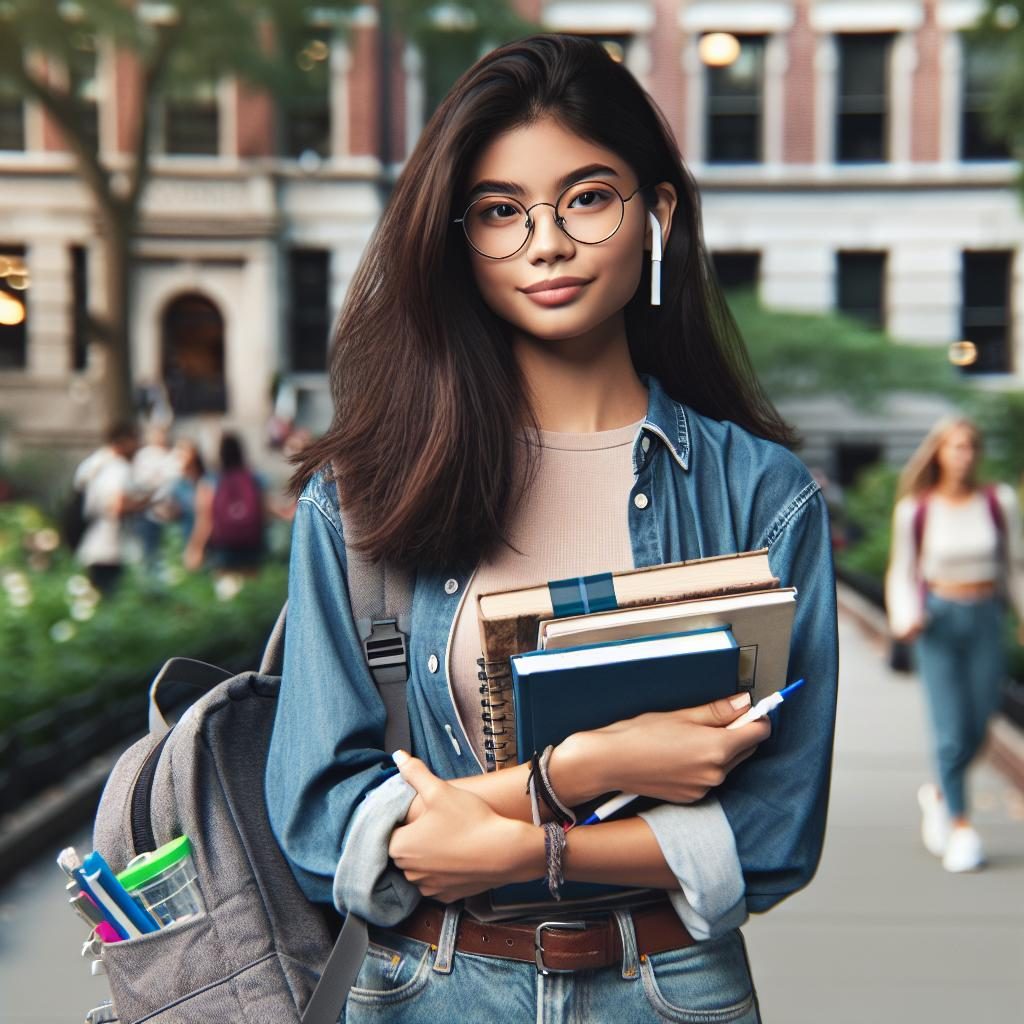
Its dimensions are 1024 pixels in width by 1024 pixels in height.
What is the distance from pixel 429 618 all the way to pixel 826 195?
88.5ft

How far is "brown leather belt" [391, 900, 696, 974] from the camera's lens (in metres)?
1.72

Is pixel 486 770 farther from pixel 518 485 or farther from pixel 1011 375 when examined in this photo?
pixel 1011 375

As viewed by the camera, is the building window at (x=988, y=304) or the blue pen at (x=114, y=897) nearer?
the blue pen at (x=114, y=897)

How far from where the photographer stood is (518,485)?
185 cm

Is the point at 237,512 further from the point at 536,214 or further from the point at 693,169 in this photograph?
the point at 693,169

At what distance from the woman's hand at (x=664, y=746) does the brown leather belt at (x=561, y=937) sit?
0.21 m

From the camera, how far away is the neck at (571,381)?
1.92m

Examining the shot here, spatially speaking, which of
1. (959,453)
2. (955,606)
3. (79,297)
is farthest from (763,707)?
(79,297)

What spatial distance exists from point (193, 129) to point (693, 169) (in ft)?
31.3

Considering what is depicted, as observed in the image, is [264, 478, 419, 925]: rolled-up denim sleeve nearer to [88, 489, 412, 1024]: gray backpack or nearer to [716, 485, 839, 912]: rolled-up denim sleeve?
[88, 489, 412, 1024]: gray backpack

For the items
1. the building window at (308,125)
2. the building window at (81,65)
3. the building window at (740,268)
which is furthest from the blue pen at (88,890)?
the building window at (740,268)

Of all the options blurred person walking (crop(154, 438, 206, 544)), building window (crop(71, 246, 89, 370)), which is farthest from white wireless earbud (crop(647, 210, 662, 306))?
building window (crop(71, 246, 89, 370))

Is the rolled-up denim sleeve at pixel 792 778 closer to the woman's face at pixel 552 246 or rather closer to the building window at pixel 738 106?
the woman's face at pixel 552 246

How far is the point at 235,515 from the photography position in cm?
1212
